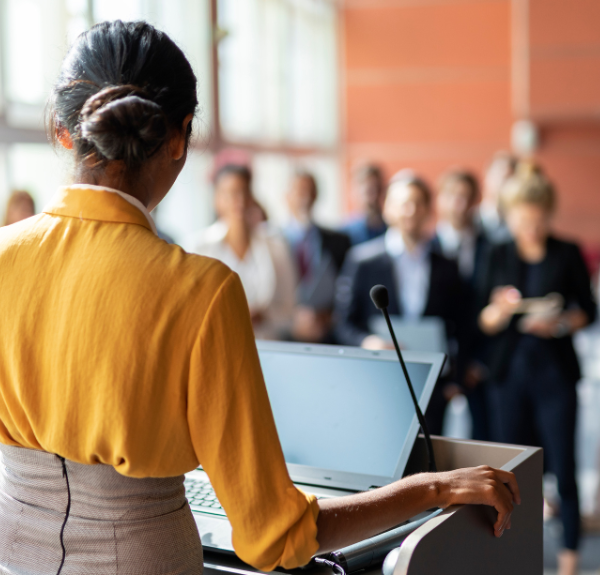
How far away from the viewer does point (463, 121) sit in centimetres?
865

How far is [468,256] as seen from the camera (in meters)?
3.66

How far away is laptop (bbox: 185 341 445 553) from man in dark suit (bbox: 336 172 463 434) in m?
1.34

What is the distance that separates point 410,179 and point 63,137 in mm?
2199

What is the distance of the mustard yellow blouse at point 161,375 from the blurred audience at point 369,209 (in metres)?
3.66

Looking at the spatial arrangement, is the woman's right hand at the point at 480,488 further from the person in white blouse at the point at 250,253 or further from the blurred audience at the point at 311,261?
the blurred audience at the point at 311,261

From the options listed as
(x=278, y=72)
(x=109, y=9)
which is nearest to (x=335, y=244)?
(x=109, y=9)

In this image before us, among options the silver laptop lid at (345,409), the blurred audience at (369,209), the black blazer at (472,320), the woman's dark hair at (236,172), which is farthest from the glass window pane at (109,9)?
the silver laptop lid at (345,409)

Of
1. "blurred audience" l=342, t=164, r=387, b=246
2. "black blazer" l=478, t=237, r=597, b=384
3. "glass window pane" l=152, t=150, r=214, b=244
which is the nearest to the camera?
"black blazer" l=478, t=237, r=597, b=384

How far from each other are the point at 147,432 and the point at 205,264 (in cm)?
19

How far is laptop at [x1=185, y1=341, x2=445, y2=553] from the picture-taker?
1.26 m

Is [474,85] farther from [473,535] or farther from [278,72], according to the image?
[473,535]

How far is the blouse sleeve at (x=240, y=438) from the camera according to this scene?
779mm

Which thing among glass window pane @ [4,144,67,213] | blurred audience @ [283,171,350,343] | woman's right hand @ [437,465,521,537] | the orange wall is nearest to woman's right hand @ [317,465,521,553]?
woman's right hand @ [437,465,521,537]

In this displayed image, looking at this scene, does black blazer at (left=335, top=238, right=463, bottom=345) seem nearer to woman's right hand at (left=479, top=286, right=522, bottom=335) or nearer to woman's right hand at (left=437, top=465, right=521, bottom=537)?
woman's right hand at (left=479, top=286, right=522, bottom=335)
